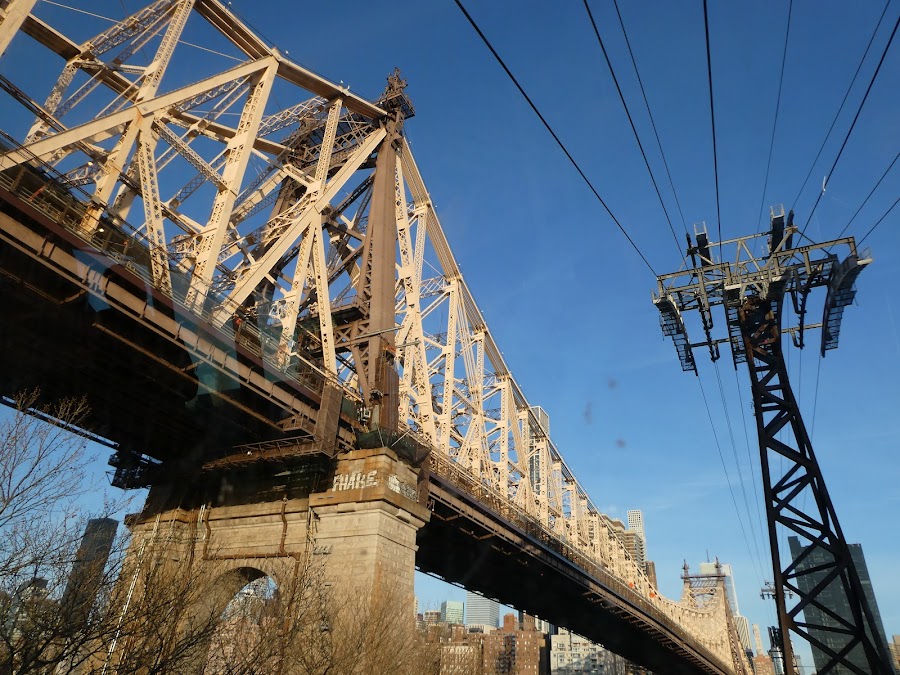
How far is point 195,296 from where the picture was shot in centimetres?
1841

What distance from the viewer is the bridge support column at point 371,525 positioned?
20.2 m

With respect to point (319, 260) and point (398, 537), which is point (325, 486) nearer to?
point (398, 537)

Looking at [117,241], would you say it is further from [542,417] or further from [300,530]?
[542,417]

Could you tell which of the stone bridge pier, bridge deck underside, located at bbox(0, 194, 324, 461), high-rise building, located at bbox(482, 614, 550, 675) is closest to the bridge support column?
the stone bridge pier

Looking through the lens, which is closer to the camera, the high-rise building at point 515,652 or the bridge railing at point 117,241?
the bridge railing at point 117,241

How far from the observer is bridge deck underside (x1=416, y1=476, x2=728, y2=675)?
30.3 metres

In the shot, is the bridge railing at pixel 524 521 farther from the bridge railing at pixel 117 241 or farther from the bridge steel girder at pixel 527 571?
the bridge railing at pixel 117 241

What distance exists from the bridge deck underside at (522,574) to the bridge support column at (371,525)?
11.7 ft

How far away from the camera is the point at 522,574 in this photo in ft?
140

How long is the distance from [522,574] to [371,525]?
81.1 feet

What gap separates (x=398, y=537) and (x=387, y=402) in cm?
516

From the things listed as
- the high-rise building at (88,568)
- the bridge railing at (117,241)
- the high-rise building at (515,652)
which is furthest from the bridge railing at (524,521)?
the high-rise building at (515,652)

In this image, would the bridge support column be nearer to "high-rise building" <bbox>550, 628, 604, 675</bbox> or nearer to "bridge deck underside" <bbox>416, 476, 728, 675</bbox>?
"bridge deck underside" <bbox>416, 476, 728, 675</bbox>

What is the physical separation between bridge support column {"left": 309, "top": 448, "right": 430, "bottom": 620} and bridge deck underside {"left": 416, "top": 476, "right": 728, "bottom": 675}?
11.7ft
